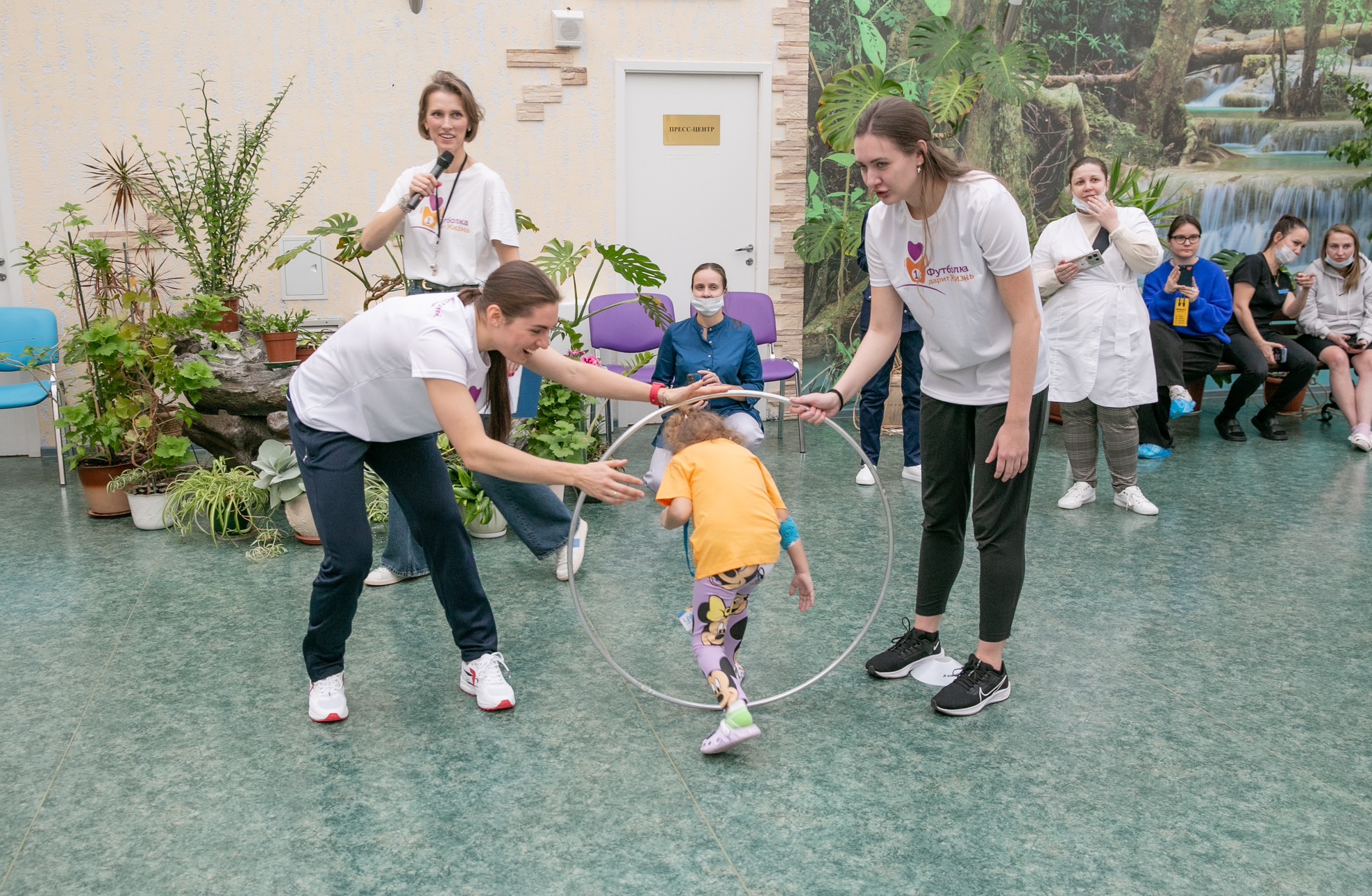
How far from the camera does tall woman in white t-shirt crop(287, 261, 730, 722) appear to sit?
2.50 metres

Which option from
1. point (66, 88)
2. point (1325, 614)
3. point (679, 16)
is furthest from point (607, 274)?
point (1325, 614)

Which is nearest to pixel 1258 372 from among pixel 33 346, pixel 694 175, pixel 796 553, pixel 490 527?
pixel 694 175

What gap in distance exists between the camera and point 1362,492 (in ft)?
17.6

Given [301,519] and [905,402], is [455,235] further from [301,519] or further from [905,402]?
[905,402]

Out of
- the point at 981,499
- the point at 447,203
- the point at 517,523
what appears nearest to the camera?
the point at 981,499

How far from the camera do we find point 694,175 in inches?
280

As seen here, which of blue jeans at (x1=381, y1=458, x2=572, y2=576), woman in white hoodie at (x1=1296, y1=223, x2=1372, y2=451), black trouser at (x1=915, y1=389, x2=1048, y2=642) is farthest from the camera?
woman in white hoodie at (x1=1296, y1=223, x2=1372, y2=451)

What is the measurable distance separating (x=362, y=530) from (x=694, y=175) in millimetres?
4849

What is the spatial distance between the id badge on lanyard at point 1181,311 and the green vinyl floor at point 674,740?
221 centimetres

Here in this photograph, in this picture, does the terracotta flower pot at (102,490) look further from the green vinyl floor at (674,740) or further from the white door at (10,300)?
the white door at (10,300)

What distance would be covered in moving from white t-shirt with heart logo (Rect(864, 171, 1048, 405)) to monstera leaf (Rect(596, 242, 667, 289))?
2.56 meters

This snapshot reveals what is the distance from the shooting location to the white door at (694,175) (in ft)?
22.9

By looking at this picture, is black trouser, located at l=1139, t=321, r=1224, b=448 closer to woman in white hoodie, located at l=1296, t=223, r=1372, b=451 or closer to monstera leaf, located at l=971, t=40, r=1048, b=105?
woman in white hoodie, located at l=1296, t=223, r=1372, b=451

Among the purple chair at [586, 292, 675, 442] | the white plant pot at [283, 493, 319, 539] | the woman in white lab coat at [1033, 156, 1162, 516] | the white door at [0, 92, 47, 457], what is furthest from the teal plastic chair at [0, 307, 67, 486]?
the woman in white lab coat at [1033, 156, 1162, 516]
